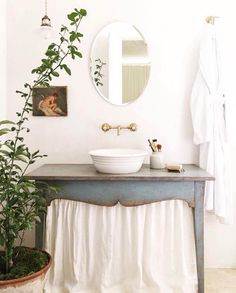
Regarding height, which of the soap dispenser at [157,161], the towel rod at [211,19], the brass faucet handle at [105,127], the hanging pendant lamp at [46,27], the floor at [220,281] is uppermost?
the towel rod at [211,19]

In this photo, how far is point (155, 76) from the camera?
2402mm

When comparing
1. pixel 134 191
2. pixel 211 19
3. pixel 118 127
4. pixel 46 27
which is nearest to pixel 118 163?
pixel 134 191

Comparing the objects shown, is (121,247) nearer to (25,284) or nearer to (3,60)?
(25,284)

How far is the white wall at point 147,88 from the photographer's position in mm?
2371

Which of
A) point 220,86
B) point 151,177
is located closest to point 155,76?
point 220,86

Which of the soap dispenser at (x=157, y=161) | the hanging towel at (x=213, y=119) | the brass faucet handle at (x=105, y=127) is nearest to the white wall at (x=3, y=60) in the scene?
the brass faucet handle at (x=105, y=127)

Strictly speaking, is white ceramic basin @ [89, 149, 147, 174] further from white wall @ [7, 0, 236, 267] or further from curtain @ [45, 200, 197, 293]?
white wall @ [7, 0, 236, 267]

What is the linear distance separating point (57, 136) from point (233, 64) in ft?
4.91

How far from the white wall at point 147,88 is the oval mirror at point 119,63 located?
0.05 metres

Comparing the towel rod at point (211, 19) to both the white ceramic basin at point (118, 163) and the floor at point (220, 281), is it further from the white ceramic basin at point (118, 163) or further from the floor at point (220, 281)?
the floor at point (220, 281)

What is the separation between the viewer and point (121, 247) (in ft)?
6.68

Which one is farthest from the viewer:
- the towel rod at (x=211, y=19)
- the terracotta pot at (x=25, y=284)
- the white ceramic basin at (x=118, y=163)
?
the towel rod at (x=211, y=19)

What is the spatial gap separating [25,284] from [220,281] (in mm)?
1450

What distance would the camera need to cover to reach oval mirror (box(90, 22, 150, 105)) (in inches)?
93.4
